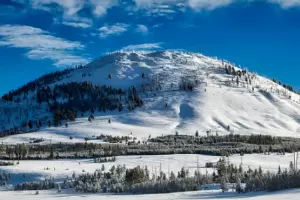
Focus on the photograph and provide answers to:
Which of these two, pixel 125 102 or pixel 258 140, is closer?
pixel 258 140

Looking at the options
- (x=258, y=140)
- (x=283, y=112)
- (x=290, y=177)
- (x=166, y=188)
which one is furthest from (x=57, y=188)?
(x=283, y=112)

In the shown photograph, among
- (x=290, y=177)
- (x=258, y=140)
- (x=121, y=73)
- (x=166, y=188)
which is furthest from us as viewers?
(x=121, y=73)

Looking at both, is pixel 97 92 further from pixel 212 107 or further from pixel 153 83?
pixel 212 107

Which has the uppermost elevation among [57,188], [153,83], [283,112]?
[153,83]

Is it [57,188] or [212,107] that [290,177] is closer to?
[57,188]

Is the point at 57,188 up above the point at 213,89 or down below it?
below

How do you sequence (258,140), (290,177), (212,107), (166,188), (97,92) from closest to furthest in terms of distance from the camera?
(290,177) → (166,188) → (258,140) → (212,107) → (97,92)

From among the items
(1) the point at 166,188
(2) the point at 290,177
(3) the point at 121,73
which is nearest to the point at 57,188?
(1) the point at 166,188
